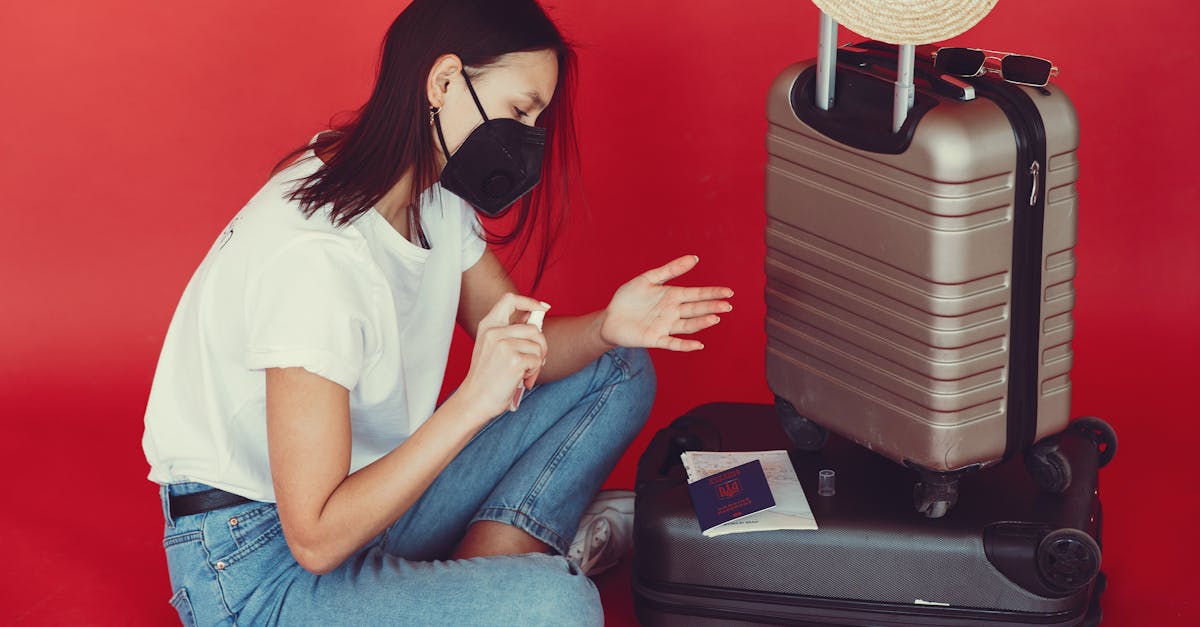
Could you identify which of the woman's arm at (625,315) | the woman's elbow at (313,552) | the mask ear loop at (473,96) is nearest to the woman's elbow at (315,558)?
the woman's elbow at (313,552)

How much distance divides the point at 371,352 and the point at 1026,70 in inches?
40.9

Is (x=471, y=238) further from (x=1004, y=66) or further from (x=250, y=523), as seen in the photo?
(x=1004, y=66)

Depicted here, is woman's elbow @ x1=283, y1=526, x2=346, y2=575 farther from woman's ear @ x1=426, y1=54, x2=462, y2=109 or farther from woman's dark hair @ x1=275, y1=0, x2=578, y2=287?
woman's ear @ x1=426, y1=54, x2=462, y2=109

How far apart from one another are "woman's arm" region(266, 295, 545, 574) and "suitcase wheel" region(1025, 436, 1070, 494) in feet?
2.76

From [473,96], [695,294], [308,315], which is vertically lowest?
[695,294]

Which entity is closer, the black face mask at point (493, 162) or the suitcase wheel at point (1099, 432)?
the black face mask at point (493, 162)

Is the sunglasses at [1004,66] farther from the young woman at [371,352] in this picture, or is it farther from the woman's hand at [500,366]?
the woman's hand at [500,366]

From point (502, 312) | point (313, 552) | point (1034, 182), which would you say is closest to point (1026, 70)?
point (1034, 182)

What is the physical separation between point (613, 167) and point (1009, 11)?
1.00 metres

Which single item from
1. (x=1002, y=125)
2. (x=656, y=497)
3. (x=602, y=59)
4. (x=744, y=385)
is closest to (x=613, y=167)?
(x=602, y=59)

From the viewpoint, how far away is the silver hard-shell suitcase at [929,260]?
2.06 meters

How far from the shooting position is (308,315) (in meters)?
1.96

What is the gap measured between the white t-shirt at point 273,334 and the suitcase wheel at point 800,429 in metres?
0.64

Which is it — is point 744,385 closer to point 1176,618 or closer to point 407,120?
point 1176,618
